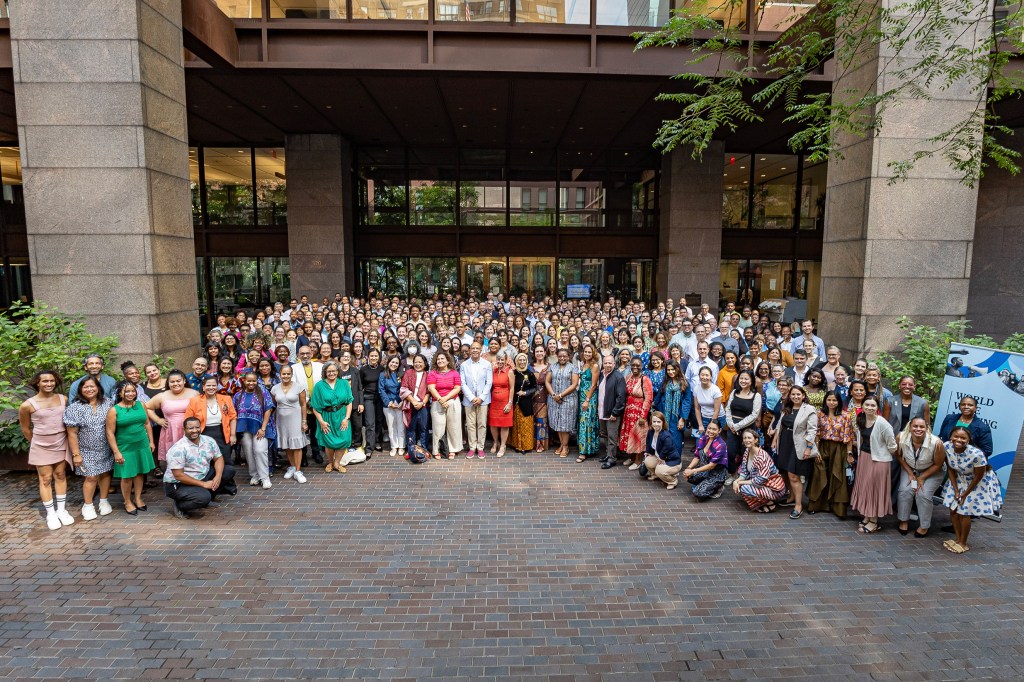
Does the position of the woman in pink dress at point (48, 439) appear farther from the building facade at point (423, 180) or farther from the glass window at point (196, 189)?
the glass window at point (196, 189)

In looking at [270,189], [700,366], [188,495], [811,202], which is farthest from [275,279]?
[811,202]

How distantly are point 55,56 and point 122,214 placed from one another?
2779 mm

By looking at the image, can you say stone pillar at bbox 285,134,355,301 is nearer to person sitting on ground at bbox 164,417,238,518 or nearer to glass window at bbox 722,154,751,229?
person sitting on ground at bbox 164,417,238,518

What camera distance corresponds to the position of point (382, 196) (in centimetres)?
2342

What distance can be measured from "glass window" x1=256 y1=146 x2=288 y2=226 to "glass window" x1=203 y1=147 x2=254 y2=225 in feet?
1.24

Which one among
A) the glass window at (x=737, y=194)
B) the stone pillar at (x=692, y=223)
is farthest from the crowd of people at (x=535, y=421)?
the glass window at (x=737, y=194)

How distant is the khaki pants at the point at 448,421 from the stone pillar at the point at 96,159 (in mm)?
4990

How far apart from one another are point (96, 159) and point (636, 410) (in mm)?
9899

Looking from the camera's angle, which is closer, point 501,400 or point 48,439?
point 48,439

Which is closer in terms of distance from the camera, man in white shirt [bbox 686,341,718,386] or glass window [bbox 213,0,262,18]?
man in white shirt [bbox 686,341,718,386]

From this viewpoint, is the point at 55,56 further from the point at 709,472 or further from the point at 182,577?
the point at 709,472

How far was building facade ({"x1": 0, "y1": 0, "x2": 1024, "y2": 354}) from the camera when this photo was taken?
9.63 metres

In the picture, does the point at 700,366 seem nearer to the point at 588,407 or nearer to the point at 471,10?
the point at 588,407

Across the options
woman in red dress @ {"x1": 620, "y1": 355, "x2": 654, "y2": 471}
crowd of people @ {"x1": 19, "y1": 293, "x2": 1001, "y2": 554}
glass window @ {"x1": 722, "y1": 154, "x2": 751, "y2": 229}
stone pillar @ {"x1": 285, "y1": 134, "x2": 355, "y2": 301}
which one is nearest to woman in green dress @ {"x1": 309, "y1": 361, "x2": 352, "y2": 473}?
crowd of people @ {"x1": 19, "y1": 293, "x2": 1001, "y2": 554}
